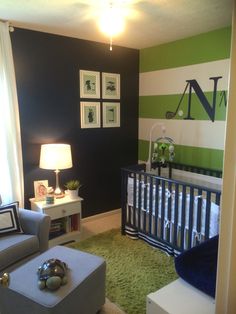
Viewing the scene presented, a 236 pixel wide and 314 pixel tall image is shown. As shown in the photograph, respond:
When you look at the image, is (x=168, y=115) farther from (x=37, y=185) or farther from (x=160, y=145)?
(x=37, y=185)

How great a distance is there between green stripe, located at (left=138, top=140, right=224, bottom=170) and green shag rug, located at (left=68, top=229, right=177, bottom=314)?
3.91ft

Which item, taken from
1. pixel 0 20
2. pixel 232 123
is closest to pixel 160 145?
pixel 0 20

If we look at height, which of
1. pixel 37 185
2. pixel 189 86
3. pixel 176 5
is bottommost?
pixel 37 185

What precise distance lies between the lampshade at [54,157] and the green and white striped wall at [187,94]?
1.48m

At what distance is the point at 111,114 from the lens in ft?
12.3

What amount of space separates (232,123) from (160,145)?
2.77 m

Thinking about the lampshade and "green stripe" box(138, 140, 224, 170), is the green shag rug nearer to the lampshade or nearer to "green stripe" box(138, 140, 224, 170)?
the lampshade

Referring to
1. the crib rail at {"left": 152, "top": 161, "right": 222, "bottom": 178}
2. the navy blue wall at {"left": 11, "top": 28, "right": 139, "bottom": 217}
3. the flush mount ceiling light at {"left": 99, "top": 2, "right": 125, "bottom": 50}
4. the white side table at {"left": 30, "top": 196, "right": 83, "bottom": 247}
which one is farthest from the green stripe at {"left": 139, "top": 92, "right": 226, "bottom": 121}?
the white side table at {"left": 30, "top": 196, "right": 83, "bottom": 247}

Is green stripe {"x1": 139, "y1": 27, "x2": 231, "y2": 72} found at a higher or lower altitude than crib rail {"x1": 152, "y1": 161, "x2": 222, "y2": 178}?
higher

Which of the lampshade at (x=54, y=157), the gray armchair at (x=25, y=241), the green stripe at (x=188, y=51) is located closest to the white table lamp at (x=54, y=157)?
the lampshade at (x=54, y=157)

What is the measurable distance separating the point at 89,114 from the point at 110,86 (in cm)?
52

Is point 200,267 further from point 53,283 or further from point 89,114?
point 89,114

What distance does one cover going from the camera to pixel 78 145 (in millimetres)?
3516

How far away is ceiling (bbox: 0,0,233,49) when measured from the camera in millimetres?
2226
